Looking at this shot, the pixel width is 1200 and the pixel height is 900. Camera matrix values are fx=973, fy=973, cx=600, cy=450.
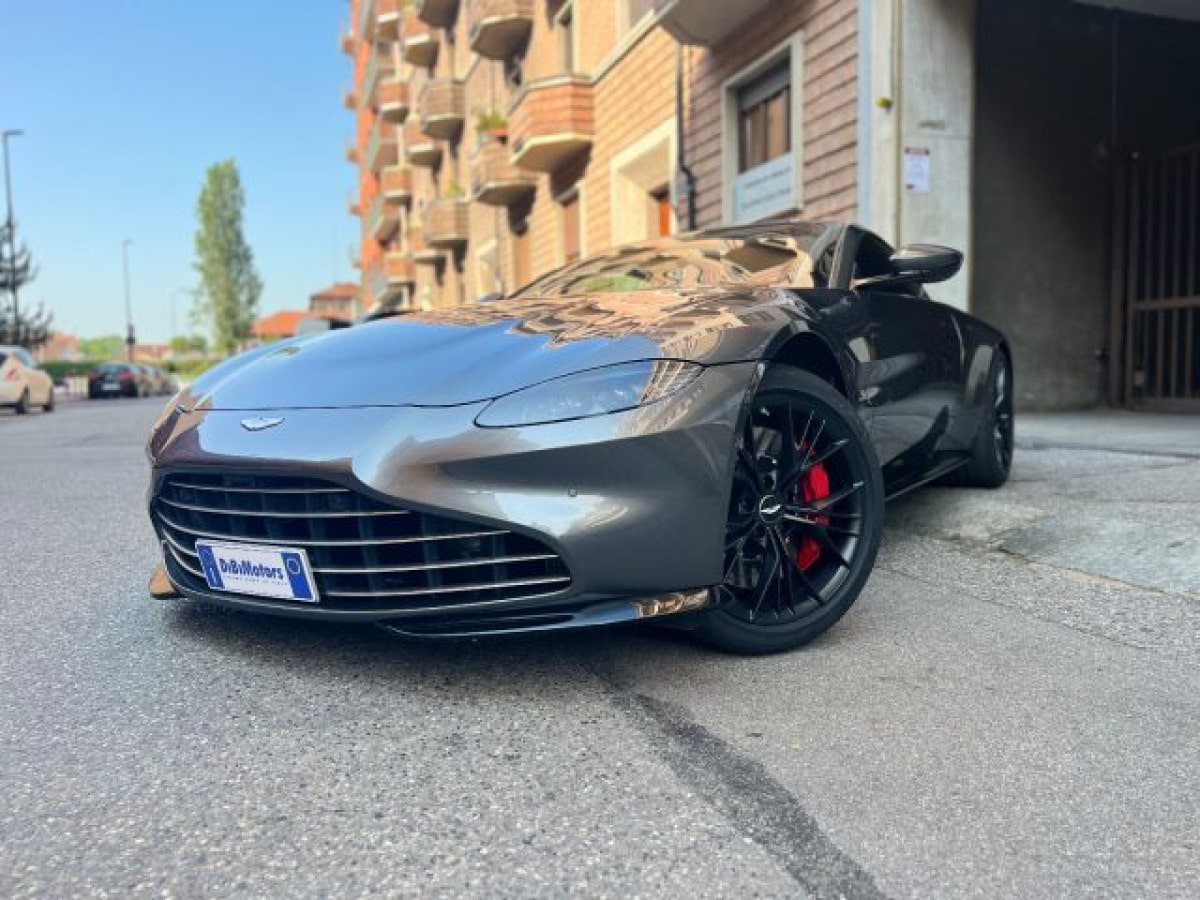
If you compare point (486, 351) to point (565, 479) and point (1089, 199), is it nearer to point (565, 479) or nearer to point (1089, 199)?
point (565, 479)

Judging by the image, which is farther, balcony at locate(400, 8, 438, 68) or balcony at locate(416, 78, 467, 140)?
balcony at locate(400, 8, 438, 68)

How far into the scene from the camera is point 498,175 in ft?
58.6

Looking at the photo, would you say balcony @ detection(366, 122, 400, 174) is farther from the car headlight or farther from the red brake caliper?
the car headlight

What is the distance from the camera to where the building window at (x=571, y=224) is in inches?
622

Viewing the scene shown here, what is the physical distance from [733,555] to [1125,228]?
8.79 metres

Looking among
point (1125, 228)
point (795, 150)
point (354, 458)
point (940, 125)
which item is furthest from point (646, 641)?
point (1125, 228)

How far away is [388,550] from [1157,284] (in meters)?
9.33

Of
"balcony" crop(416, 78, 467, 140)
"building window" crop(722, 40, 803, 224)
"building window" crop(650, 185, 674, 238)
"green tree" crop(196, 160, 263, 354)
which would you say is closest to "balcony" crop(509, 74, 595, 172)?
"building window" crop(650, 185, 674, 238)

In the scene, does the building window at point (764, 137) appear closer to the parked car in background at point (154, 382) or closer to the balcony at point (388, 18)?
the balcony at point (388, 18)

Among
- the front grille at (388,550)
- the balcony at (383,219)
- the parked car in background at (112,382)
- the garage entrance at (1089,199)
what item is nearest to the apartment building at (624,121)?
the garage entrance at (1089,199)

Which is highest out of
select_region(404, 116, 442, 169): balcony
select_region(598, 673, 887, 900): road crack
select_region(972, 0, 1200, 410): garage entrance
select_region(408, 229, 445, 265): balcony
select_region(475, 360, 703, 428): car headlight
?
select_region(404, 116, 442, 169): balcony

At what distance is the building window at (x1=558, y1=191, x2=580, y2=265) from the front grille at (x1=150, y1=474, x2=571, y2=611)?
1388cm

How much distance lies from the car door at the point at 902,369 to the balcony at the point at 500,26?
1515 cm

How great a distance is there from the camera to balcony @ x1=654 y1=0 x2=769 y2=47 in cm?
934
